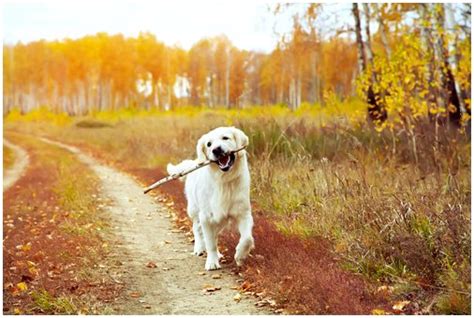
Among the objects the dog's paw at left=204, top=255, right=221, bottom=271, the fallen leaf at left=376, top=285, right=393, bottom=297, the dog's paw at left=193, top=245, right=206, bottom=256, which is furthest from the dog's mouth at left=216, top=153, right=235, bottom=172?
the fallen leaf at left=376, top=285, right=393, bottom=297

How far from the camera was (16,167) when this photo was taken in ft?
68.4

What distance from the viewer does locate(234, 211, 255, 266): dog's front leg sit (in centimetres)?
684

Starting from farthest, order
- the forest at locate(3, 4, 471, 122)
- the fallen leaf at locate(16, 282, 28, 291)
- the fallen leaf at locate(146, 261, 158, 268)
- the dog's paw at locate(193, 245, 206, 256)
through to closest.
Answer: the forest at locate(3, 4, 471, 122), the dog's paw at locate(193, 245, 206, 256), the fallen leaf at locate(146, 261, 158, 268), the fallen leaf at locate(16, 282, 28, 291)

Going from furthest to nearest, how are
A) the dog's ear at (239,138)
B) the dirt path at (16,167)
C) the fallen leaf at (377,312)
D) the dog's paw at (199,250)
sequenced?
1. the dirt path at (16,167)
2. the dog's paw at (199,250)
3. the dog's ear at (239,138)
4. the fallen leaf at (377,312)

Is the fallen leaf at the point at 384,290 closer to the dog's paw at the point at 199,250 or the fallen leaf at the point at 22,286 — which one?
the dog's paw at the point at 199,250

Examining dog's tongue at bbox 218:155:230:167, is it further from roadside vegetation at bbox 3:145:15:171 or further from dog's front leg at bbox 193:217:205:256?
roadside vegetation at bbox 3:145:15:171

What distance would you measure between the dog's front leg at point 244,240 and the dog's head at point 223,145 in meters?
0.63

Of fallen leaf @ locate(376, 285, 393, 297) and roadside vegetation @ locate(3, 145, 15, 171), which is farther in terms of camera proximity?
roadside vegetation @ locate(3, 145, 15, 171)

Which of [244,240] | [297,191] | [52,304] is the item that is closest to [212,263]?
[244,240]

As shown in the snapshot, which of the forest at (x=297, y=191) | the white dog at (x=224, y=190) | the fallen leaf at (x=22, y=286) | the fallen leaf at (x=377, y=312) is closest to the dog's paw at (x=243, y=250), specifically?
the white dog at (x=224, y=190)

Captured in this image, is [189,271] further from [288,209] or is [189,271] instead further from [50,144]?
[50,144]

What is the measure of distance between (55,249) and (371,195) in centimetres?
416

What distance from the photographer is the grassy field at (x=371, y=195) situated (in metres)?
5.98

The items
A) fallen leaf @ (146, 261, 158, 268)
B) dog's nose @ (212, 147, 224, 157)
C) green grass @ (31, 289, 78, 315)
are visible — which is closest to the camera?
green grass @ (31, 289, 78, 315)
